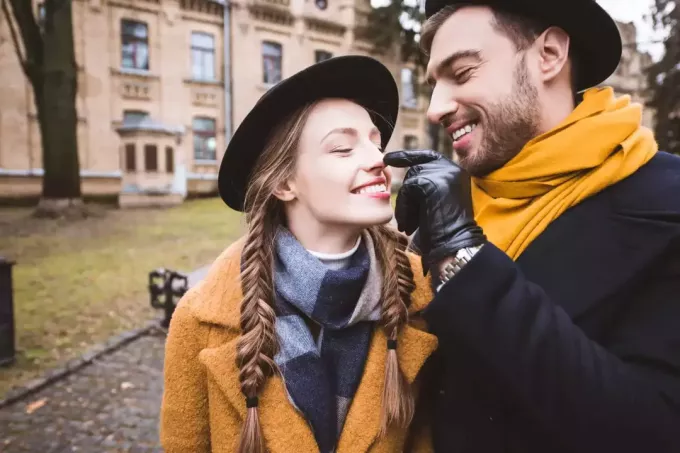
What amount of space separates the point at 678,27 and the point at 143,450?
807 centimetres

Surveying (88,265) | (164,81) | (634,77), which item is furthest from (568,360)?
(634,77)

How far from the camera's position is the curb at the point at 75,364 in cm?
320

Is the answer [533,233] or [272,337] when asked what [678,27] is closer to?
[533,233]

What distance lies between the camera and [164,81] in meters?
4.33

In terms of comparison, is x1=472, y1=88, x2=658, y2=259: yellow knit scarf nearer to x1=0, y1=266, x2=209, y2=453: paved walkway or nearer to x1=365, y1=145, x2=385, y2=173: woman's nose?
x1=365, y1=145, x2=385, y2=173: woman's nose

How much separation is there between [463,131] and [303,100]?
1.61 feet

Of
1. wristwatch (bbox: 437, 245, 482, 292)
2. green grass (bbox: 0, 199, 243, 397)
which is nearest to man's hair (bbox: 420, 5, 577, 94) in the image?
wristwatch (bbox: 437, 245, 482, 292)

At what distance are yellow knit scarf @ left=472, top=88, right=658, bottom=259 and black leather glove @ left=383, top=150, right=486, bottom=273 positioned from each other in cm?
18

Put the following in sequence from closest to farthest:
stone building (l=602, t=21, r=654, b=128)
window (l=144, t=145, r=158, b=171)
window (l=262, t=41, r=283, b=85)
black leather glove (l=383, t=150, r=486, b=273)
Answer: black leather glove (l=383, t=150, r=486, b=273), window (l=144, t=145, r=158, b=171), window (l=262, t=41, r=283, b=85), stone building (l=602, t=21, r=654, b=128)

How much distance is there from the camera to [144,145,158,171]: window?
4066 mm

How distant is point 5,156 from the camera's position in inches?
131

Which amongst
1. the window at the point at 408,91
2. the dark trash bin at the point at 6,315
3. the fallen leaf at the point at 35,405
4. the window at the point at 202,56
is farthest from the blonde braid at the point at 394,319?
the window at the point at 408,91

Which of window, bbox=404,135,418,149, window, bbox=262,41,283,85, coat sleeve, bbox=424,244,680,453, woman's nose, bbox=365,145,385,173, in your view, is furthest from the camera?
window, bbox=404,135,418,149

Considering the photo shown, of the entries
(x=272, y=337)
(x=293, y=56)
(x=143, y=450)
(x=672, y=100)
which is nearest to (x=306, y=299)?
(x=272, y=337)
